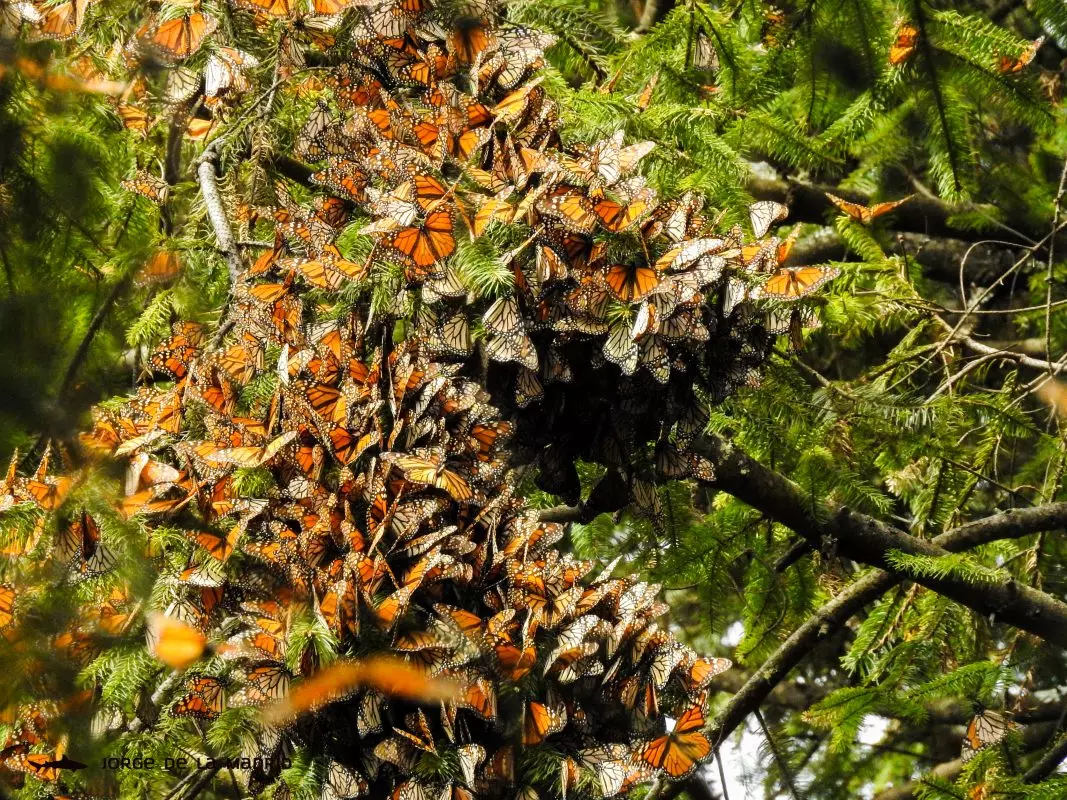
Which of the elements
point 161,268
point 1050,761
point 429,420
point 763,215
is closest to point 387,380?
point 429,420

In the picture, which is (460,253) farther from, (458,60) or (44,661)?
(44,661)

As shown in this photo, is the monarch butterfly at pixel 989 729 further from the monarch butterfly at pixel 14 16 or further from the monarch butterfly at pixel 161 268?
the monarch butterfly at pixel 14 16

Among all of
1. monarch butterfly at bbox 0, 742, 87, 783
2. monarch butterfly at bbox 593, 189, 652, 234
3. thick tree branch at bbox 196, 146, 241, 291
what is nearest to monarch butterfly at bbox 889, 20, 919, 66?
monarch butterfly at bbox 593, 189, 652, 234

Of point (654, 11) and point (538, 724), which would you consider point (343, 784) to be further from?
point (654, 11)

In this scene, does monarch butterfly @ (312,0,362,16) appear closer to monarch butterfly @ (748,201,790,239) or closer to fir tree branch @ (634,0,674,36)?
monarch butterfly @ (748,201,790,239)

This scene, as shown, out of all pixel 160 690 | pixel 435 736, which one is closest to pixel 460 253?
pixel 435 736

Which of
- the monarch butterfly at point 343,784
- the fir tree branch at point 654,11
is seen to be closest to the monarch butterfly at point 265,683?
the monarch butterfly at point 343,784

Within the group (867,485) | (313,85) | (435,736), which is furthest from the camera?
(867,485)
